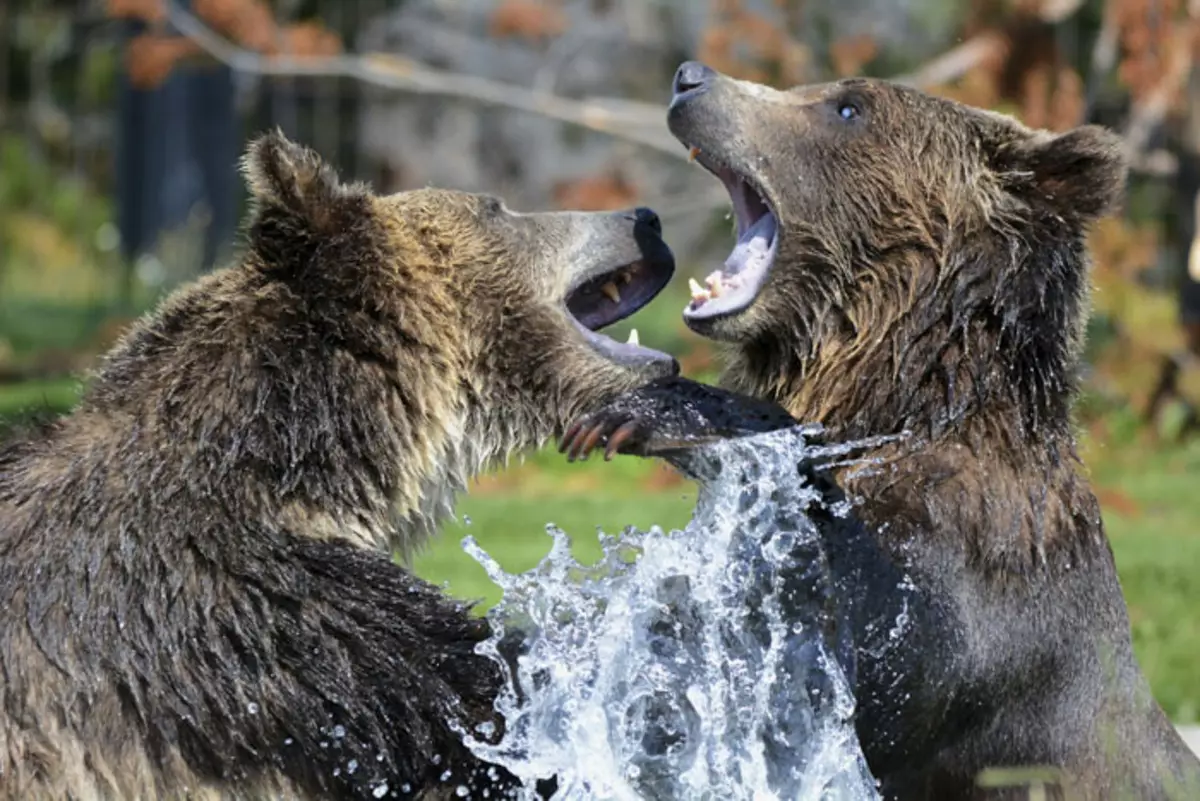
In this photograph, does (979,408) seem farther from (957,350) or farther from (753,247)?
(753,247)

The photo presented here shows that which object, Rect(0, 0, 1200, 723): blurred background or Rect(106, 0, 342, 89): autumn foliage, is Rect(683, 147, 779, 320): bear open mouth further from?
Rect(106, 0, 342, 89): autumn foliage

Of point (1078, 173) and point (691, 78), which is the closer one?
point (1078, 173)

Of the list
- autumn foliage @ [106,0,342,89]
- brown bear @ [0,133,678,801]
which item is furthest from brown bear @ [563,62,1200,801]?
autumn foliage @ [106,0,342,89]

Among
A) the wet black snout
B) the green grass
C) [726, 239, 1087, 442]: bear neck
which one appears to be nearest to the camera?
[726, 239, 1087, 442]: bear neck

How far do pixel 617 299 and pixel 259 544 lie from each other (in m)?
1.38

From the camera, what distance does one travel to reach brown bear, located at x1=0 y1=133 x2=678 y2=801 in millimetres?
3963

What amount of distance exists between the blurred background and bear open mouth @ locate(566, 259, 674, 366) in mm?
1965

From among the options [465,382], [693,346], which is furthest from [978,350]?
[693,346]

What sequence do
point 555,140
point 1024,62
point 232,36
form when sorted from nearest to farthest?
point 1024,62 < point 232,36 < point 555,140

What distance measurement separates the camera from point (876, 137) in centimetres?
493

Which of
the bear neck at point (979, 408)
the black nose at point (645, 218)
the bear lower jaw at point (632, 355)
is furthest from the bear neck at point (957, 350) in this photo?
the black nose at point (645, 218)

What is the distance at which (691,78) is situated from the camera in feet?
16.3

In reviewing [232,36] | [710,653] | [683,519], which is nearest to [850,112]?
[710,653]

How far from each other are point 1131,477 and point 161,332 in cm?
762
